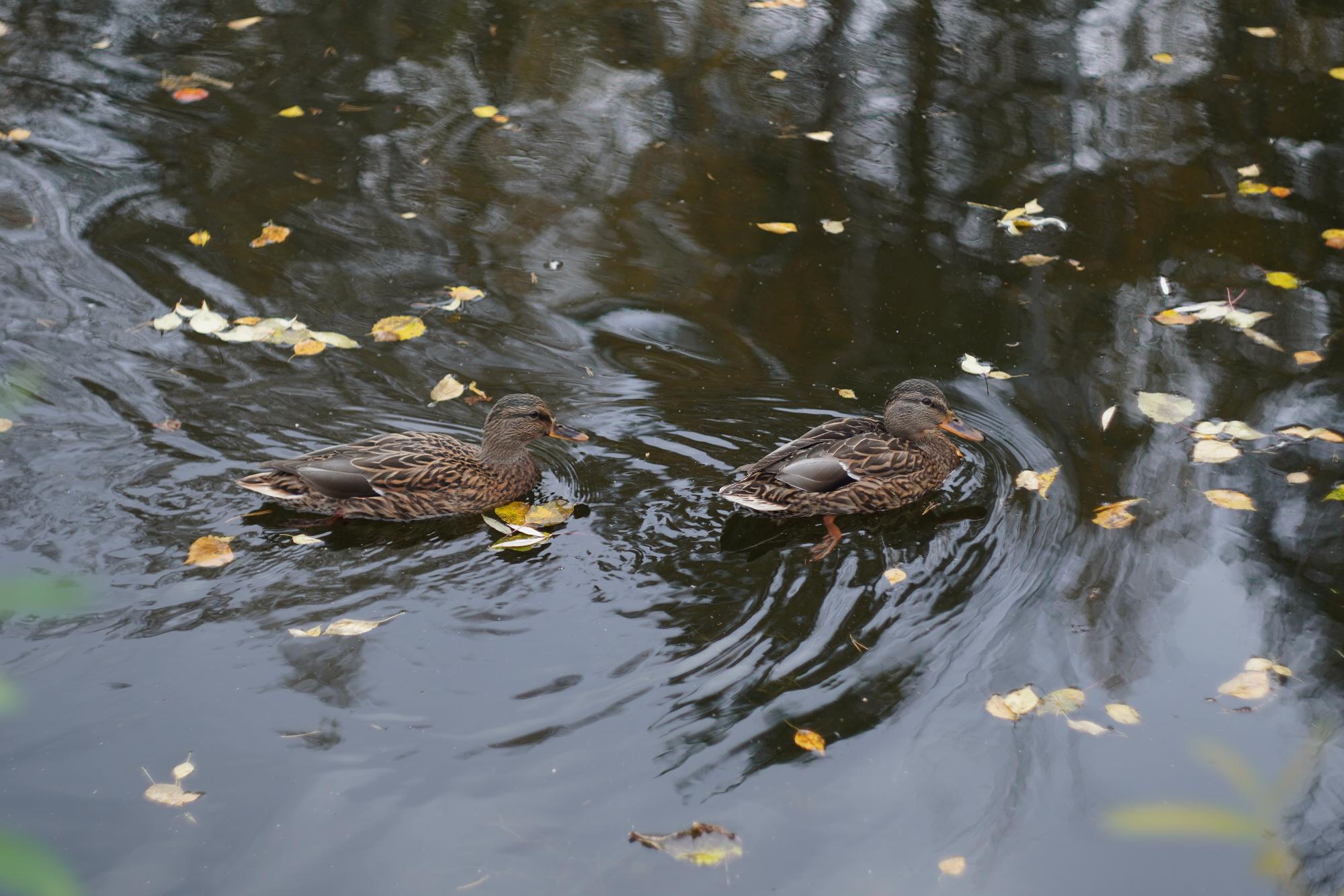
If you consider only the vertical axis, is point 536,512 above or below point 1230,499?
below

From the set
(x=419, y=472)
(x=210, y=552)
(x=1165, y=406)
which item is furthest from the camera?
(x=1165, y=406)

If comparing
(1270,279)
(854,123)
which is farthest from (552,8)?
(1270,279)

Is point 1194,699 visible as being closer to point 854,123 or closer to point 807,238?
point 807,238

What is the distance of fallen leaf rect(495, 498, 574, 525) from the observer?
608 centimetres

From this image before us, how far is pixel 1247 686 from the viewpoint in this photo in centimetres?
494

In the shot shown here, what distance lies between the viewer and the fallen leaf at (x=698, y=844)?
423 cm

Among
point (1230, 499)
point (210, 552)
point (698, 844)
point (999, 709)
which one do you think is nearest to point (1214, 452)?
point (1230, 499)

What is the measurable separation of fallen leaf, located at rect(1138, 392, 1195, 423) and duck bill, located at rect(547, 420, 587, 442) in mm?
3101

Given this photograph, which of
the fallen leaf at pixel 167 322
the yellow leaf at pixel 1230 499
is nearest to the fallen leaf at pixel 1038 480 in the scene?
the yellow leaf at pixel 1230 499

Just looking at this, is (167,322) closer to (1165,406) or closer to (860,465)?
(860,465)

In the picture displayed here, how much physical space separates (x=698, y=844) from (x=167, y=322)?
4.92 meters

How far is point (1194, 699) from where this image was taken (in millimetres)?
4895

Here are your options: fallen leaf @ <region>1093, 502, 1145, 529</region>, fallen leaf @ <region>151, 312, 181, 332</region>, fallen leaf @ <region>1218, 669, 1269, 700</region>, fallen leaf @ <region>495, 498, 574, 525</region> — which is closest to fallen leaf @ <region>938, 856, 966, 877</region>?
fallen leaf @ <region>1218, 669, 1269, 700</region>

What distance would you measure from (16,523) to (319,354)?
6.46 feet
